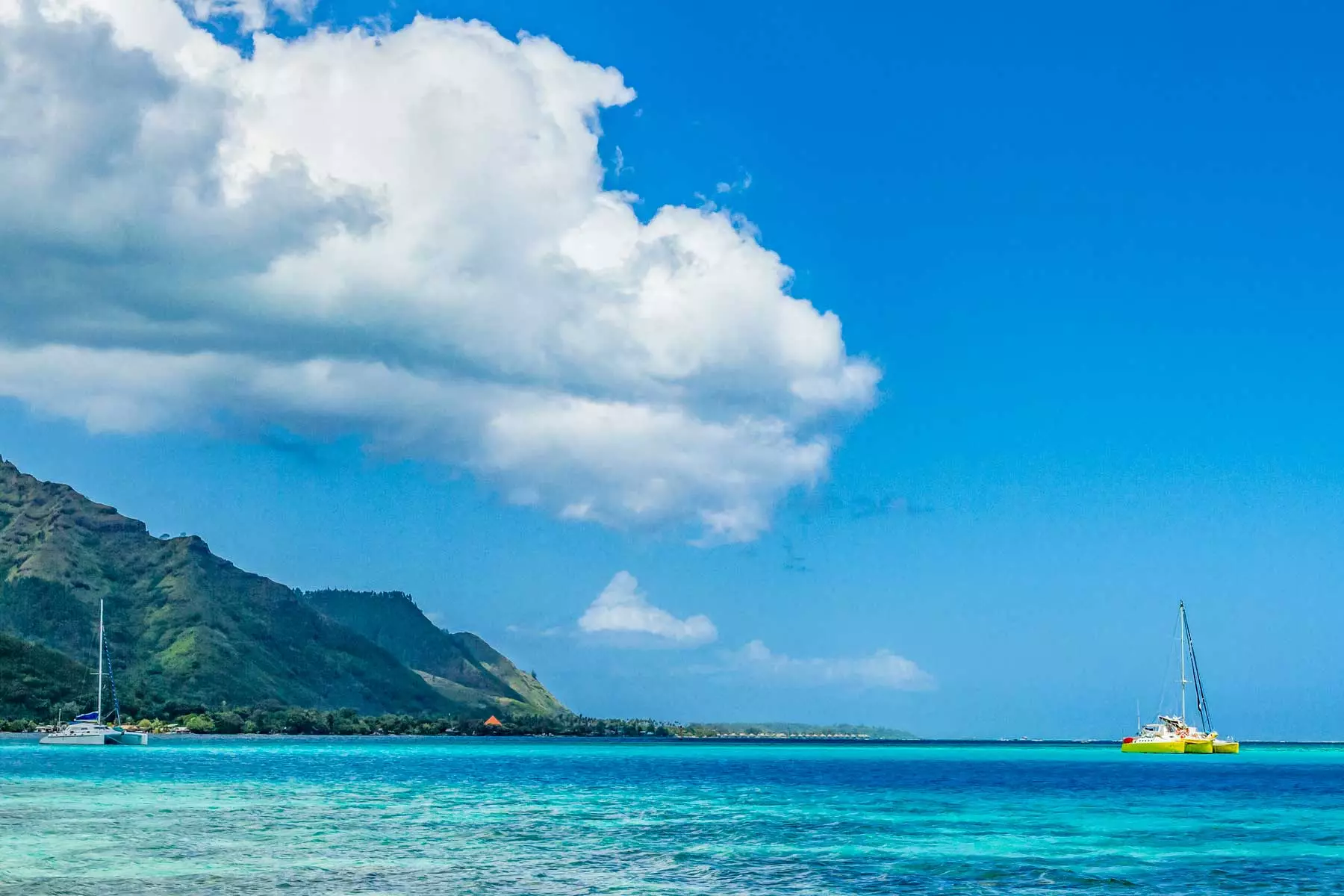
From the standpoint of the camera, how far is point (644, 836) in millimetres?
68625

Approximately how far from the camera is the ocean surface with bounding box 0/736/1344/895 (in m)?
50.4

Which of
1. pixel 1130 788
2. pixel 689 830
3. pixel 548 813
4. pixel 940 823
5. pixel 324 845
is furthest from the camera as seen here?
pixel 1130 788

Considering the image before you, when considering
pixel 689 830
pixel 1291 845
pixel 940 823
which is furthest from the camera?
pixel 940 823

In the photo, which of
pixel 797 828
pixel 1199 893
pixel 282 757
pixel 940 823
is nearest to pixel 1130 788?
pixel 940 823

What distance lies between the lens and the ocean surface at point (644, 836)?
5038 cm

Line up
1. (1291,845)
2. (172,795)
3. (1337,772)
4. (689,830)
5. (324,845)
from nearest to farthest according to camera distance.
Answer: (324,845), (1291,845), (689,830), (172,795), (1337,772)

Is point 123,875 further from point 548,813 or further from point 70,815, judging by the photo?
point 548,813

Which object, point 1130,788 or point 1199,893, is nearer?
point 1199,893

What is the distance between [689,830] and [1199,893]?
102ft

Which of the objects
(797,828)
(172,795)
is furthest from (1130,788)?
(172,795)

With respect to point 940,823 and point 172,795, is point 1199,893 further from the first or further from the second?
point 172,795

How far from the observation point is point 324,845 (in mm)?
60875

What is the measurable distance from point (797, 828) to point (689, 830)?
6.85 m

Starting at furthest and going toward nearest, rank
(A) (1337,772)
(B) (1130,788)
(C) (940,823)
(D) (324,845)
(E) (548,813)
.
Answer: (A) (1337,772) < (B) (1130,788) < (E) (548,813) < (C) (940,823) < (D) (324,845)
